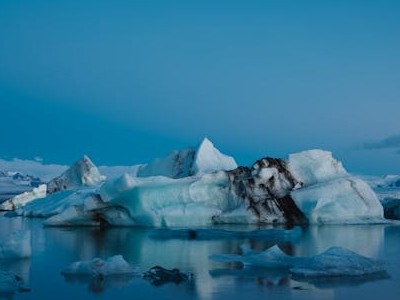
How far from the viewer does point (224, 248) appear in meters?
10.8

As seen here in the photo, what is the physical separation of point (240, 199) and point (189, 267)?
902 cm

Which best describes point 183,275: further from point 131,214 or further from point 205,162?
point 205,162

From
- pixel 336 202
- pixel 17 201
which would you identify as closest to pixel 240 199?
pixel 336 202

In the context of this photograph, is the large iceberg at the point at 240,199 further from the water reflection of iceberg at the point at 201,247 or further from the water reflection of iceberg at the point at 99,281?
the water reflection of iceberg at the point at 99,281

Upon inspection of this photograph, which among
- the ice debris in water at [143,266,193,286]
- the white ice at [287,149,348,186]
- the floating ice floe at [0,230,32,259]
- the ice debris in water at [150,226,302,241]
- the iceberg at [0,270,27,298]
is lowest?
the iceberg at [0,270,27,298]

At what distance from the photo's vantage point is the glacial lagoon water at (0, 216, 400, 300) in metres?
Result: 6.46

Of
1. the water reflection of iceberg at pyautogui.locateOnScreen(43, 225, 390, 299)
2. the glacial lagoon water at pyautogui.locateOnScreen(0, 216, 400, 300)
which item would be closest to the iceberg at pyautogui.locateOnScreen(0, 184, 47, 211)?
the water reflection of iceberg at pyautogui.locateOnScreen(43, 225, 390, 299)

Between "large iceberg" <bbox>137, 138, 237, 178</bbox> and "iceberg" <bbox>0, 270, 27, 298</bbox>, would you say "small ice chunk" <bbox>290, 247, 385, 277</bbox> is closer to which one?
"iceberg" <bbox>0, 270, 27, 298</bbox>

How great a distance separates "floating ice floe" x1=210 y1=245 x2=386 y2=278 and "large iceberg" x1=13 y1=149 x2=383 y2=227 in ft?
24.4

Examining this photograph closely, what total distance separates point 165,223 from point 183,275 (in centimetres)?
859

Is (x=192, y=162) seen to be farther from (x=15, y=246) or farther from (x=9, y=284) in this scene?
(x=9, y=284)

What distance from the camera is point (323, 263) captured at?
7.68 m

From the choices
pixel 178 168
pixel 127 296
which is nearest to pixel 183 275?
pixel 127 296

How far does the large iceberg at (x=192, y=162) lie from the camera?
19.2m
